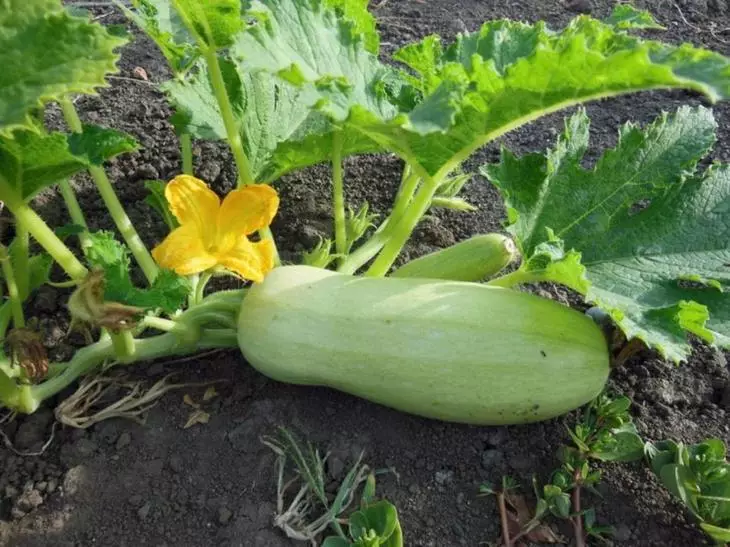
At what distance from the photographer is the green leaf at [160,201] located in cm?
181

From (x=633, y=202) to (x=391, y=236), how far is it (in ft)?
1.73

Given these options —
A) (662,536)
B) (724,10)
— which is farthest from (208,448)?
(724,10)

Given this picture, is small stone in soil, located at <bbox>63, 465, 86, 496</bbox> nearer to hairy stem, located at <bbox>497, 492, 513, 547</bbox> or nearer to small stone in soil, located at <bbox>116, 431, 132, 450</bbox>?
small stone in soil, located at <bbox>116, 431, 132, 450</bbox>

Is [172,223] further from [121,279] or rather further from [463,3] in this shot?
[463,3]

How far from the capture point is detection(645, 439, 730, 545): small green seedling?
1.48m

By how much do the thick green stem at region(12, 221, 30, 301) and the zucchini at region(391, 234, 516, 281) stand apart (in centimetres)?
81

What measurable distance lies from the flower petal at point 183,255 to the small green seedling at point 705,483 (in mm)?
968

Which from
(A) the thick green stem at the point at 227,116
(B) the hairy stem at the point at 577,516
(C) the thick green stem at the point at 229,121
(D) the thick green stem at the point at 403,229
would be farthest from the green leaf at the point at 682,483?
(A) the thick green stem at the point at 227,116

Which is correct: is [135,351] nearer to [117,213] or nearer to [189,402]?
[189,402]

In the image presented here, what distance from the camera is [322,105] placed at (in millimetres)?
1289

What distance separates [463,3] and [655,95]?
2.59 ft

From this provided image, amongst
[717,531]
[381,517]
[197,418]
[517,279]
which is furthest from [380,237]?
[717,531]

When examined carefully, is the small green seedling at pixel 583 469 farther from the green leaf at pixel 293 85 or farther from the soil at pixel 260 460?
the green leaf at pixel 293 85

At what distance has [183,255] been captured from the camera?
1.55m
